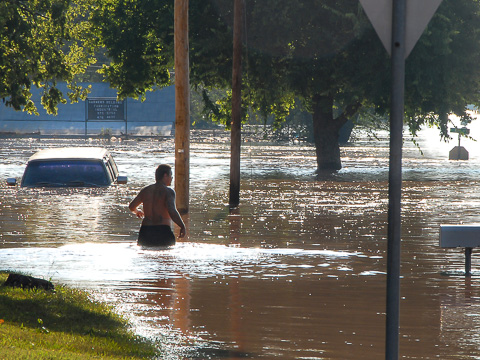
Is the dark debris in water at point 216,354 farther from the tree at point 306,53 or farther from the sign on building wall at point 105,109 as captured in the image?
the sign on building wall at point 105,109

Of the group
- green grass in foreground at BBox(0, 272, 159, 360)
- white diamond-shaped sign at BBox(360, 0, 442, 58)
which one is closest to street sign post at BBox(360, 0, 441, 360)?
white diamond-shaped sign at BBox(360, 0, 442, 58)

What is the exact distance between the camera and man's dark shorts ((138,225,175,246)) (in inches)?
517

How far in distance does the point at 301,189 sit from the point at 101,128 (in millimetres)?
55831

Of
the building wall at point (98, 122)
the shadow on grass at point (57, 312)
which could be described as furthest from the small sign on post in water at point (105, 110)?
the shadow on grass at point (57, 312)

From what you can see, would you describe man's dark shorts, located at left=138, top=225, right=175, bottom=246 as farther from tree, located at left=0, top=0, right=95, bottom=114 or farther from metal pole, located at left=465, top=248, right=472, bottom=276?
tree, located at left=0, top=0, right=95, bottom=114

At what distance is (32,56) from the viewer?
16938 millimetres

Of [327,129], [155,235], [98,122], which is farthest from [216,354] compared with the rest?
[98,122]

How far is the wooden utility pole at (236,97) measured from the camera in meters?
23.6

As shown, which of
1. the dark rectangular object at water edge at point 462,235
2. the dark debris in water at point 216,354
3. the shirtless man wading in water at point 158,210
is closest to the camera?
the dark debris in water at point 216,354

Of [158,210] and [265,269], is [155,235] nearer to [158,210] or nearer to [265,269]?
[158,210]

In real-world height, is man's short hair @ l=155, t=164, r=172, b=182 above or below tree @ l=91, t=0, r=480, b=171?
below

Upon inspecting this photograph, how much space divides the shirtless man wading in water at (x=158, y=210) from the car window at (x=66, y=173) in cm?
723

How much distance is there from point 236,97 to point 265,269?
1156 cm

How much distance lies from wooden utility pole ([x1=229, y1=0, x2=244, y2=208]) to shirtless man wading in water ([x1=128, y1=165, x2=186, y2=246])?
10344 mm
